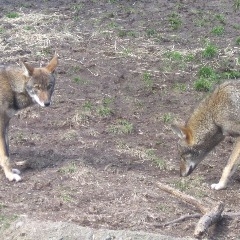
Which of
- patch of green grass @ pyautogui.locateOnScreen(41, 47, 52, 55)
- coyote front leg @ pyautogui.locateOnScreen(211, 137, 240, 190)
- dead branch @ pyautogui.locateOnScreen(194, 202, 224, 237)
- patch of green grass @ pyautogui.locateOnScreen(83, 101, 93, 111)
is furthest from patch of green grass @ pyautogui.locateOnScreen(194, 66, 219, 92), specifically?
dead branch @ pyautogui.locateOnScreen(194, 202, 224, 237)

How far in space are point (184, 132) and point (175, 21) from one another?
676 cm

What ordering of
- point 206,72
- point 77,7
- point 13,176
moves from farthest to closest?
1. point 77,7
2. point 206,72
3. point 13,176

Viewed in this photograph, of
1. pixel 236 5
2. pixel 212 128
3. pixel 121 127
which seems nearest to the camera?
pixel 212 128

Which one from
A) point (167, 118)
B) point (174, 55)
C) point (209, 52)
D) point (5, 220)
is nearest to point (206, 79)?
point (174, 55)

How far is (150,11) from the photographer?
16.4m

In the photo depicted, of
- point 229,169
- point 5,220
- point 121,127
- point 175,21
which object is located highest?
point 5,220

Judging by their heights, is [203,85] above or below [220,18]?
above

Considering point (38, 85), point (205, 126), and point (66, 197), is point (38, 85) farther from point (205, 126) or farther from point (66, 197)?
point (205, 126)

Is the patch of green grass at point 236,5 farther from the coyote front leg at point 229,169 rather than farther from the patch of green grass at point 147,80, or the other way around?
the coyote front leg at point 229,169

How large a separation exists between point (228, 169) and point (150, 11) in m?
7.99

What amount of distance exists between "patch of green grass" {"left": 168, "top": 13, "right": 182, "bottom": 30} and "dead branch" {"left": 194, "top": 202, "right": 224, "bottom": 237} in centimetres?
802

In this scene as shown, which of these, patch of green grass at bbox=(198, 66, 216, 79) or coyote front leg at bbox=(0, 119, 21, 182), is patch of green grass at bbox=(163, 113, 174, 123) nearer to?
patch of green grass at bbox=(198, 66, 216, 79)

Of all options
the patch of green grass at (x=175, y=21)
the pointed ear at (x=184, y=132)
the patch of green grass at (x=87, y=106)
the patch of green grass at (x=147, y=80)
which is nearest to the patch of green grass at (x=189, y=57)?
the patch of green grass at (x=147, y=80)

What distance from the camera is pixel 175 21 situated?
15.5 metres
